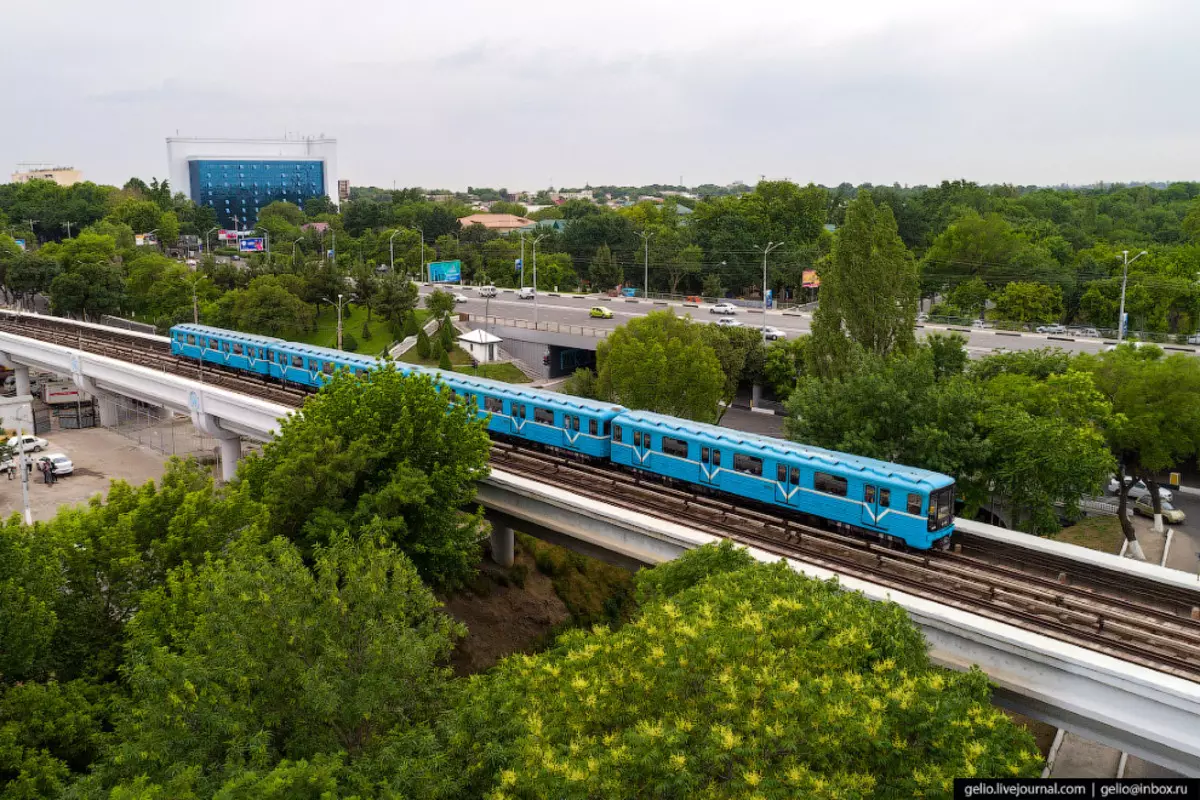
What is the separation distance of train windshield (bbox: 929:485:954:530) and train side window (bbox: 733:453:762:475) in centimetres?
599

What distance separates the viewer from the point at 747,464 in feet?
104

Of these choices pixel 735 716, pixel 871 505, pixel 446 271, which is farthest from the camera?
pixel 446 271

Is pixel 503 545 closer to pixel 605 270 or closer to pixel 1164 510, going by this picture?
pixel 1164 510

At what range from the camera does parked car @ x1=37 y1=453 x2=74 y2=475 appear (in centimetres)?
5062

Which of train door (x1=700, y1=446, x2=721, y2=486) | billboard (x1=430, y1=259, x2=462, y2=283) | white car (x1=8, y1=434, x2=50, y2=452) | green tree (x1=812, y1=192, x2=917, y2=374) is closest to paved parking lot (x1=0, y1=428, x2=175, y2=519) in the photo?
white car (x1=8, y1=434, x2=50, y2=452)

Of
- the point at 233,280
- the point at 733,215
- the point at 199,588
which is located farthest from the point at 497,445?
the point at 733,215

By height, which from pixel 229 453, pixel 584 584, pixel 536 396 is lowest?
pixel 584 584

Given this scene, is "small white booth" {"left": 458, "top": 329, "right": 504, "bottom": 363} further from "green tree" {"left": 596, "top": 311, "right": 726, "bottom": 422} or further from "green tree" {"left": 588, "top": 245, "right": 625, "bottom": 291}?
"green tree" {"left": 588, "top": 245, "right": 625, "bottom": 291}

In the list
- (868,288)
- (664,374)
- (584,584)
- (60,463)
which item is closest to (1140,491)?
(868,288)

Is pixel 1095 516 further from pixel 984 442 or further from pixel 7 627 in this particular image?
pixel 7 627

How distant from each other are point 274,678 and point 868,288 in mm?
28369

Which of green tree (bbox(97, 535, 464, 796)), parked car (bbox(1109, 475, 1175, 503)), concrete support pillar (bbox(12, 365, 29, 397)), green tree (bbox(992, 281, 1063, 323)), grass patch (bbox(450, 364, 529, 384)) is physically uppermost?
green tree (bbox(992, 281, 1063, 323))

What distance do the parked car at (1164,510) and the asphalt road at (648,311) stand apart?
13915mm

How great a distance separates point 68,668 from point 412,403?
1265 centimetres
